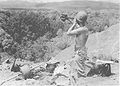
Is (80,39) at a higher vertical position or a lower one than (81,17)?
lower

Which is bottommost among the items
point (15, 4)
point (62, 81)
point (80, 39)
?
point (15, 4)

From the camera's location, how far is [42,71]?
889cm

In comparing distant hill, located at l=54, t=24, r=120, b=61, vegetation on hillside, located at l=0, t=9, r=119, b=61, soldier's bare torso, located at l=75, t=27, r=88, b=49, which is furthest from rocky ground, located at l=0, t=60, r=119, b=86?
vegetation on hillside, located at l=0, t=9, r=119, b=61

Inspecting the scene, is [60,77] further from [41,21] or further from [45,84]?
[41,21]

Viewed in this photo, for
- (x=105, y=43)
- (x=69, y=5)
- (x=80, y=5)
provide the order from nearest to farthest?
(x=105, y=43)
(x=80, y=5)
(x=69, y=5)

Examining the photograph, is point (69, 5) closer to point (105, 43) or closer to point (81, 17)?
point (105, 43)

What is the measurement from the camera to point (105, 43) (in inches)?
761

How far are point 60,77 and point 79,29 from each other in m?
1.32

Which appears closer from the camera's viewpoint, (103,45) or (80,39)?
(80,39)

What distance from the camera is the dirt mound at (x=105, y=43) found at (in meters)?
17.3

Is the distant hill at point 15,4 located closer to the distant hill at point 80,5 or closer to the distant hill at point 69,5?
the distant hill at point 69,5

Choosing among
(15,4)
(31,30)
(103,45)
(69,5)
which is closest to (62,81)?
(103,45)

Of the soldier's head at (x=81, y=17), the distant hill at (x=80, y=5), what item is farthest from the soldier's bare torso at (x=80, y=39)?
the distant hill at (x=80, y=5)

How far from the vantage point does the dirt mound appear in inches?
682
